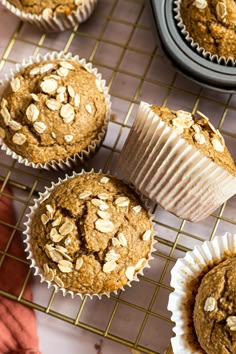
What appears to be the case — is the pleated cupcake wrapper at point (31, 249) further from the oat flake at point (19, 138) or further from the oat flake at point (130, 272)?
the oat flake at point (19, 138)

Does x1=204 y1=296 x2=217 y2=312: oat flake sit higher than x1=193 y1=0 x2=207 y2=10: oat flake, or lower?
lower

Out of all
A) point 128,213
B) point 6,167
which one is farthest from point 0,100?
point 128,213

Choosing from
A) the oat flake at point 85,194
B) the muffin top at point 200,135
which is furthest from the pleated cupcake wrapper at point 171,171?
the oat flake at point 85,194

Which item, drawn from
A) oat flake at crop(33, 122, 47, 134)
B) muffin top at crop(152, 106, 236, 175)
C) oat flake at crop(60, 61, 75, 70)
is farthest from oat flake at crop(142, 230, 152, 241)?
oat flake at crop(60, 61, 75, 70)

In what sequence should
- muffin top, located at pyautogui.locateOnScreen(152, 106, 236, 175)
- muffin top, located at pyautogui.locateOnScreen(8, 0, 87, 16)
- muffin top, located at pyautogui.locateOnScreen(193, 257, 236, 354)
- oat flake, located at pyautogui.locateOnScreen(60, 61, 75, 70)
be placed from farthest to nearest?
muffin top, located at pyautogui.locateOnScreen(8, 0, 87, 16)
oat flake, located at pyautogui.locateOnScreen(60, 61, 75, 70)
muffin top, located at pyautogui.locateOnScreen(152, 106, 236, 175)
muffin top, located at pyautogui.locateOnScreen(193, 257, 236, 354)

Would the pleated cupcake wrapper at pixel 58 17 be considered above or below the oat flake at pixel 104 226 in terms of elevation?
above

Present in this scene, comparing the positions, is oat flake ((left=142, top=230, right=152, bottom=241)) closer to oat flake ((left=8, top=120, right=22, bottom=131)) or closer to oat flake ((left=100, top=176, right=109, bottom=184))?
oat flake ((left=100, top=176, right=109, bottom=184))
